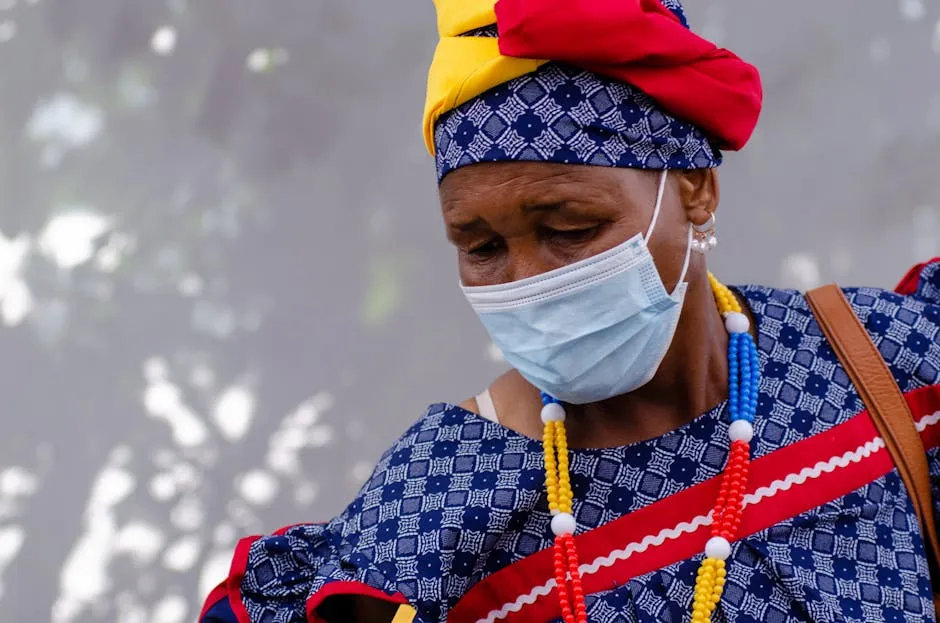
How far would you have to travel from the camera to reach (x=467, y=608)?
205 centimetres

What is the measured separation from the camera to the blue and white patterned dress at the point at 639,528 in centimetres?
200

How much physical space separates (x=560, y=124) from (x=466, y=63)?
19 centimetres

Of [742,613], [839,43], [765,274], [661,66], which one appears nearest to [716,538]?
[742,613]

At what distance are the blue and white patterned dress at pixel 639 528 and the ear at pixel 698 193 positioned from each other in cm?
36

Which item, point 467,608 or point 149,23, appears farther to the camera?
point 149,23

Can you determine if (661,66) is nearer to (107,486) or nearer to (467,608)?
(467,608)

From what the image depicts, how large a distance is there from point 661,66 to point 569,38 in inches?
7.1

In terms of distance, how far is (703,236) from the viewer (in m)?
2.07

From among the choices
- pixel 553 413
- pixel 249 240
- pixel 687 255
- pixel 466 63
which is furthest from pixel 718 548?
pixel 249 240

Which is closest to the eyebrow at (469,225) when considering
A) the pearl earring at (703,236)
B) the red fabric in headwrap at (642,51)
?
the red fabric in headwrap at (642,51)

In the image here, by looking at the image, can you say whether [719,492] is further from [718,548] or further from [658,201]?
[658,201]

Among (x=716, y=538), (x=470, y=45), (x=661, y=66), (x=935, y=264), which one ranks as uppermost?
(x=470, y=45)

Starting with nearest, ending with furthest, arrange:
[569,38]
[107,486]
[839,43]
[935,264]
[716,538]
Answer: [569,38] → [716,538] → [935,264] → [107,486] → [839,43]

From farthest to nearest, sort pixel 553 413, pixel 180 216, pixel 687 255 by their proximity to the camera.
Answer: pixel 180 216 → pixel 553 413 → pixel 687 255
